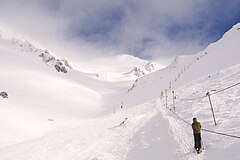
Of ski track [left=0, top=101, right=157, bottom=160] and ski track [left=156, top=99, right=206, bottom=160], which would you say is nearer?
ski track [left=156, top=99, right=206, bottom=160]

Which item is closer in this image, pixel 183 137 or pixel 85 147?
pixel 183 137

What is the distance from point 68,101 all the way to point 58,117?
19.3m

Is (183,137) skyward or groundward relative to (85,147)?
skyward

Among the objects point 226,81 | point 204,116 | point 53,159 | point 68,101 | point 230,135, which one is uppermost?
point 68,101

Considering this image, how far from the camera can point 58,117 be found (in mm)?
49875

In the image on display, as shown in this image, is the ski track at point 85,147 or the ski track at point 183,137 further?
the ski track at point 85,147

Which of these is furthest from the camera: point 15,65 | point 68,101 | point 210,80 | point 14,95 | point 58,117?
point 15,65

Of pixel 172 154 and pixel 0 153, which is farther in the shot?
pixel 0 153

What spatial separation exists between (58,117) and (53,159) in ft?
97.5

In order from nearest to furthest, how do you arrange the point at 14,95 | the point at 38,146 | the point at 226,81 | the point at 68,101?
the point at 38,146 → the point at 226,81 → the point at 14,95 → the point at 68,101

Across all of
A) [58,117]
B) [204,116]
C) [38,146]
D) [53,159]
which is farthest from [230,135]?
[58,117]

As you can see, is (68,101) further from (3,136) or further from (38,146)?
(38,146)

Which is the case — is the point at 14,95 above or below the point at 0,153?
above

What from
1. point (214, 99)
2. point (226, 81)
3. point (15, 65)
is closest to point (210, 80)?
point (226, 81)
